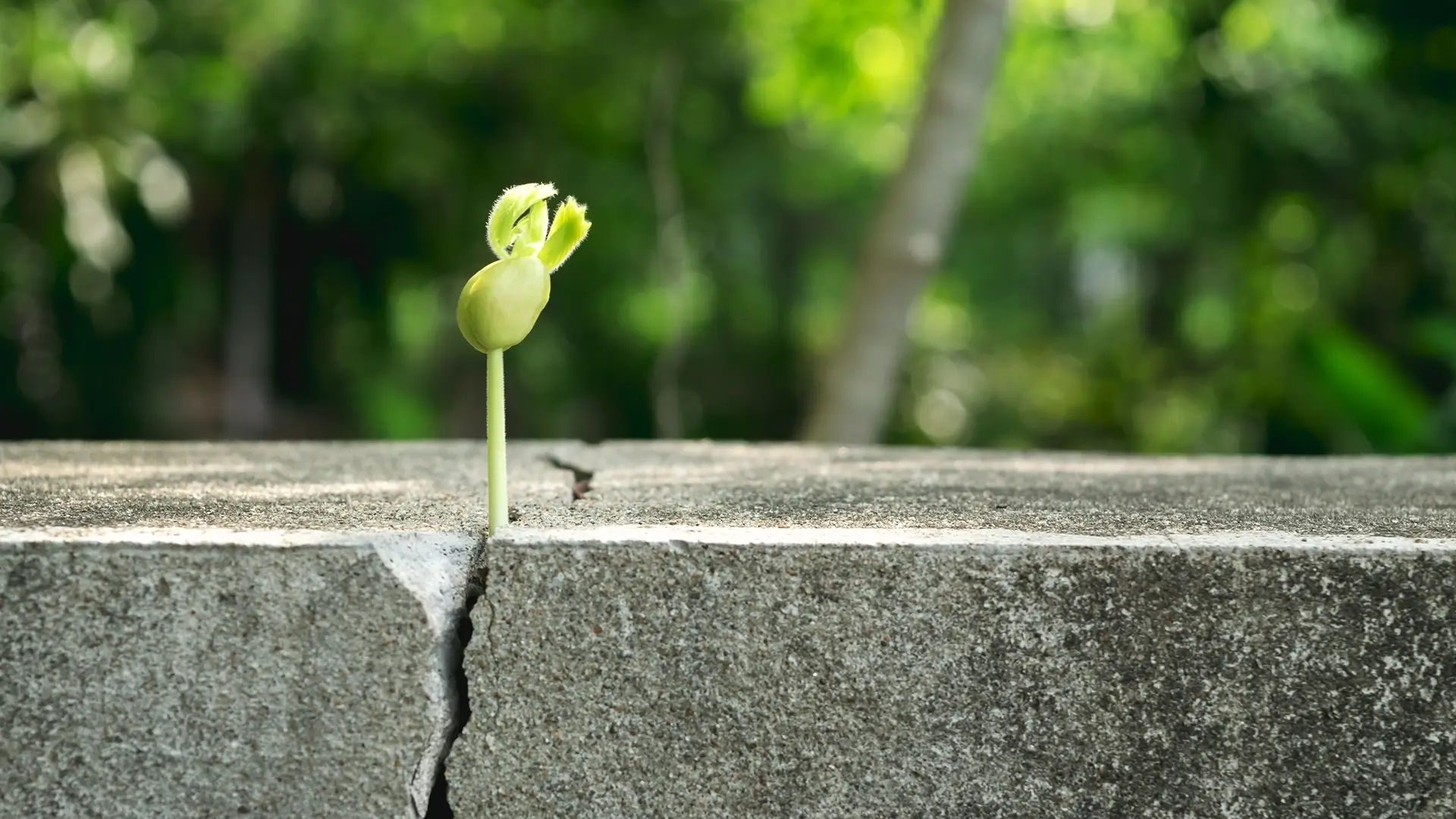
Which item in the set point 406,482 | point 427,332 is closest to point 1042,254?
point 427,332


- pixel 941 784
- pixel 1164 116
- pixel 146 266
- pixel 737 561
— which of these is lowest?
pixel 941 784

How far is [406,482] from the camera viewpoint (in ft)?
6.46

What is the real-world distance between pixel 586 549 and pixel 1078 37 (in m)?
6.17

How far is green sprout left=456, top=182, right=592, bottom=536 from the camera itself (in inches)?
53.4

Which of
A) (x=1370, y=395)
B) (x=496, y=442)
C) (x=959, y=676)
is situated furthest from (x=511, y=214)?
(x=1370, y=395)

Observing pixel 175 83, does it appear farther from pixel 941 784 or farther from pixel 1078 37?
pixel 941 784

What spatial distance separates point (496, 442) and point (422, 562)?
179mm

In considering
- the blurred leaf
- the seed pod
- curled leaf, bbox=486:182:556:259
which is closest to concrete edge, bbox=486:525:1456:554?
the seed pod

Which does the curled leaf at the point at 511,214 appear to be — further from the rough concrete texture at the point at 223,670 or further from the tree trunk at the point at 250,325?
the tree trunk at the point at 250,325

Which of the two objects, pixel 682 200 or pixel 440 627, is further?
pixel 682 200

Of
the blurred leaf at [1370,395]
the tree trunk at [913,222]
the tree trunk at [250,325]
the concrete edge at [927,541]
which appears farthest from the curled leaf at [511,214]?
the tree trunk at [250,325]

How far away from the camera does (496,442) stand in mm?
1453

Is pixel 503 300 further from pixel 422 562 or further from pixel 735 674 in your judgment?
pixel 735 674

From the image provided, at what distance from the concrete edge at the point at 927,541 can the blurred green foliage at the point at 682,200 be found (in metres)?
4.67
